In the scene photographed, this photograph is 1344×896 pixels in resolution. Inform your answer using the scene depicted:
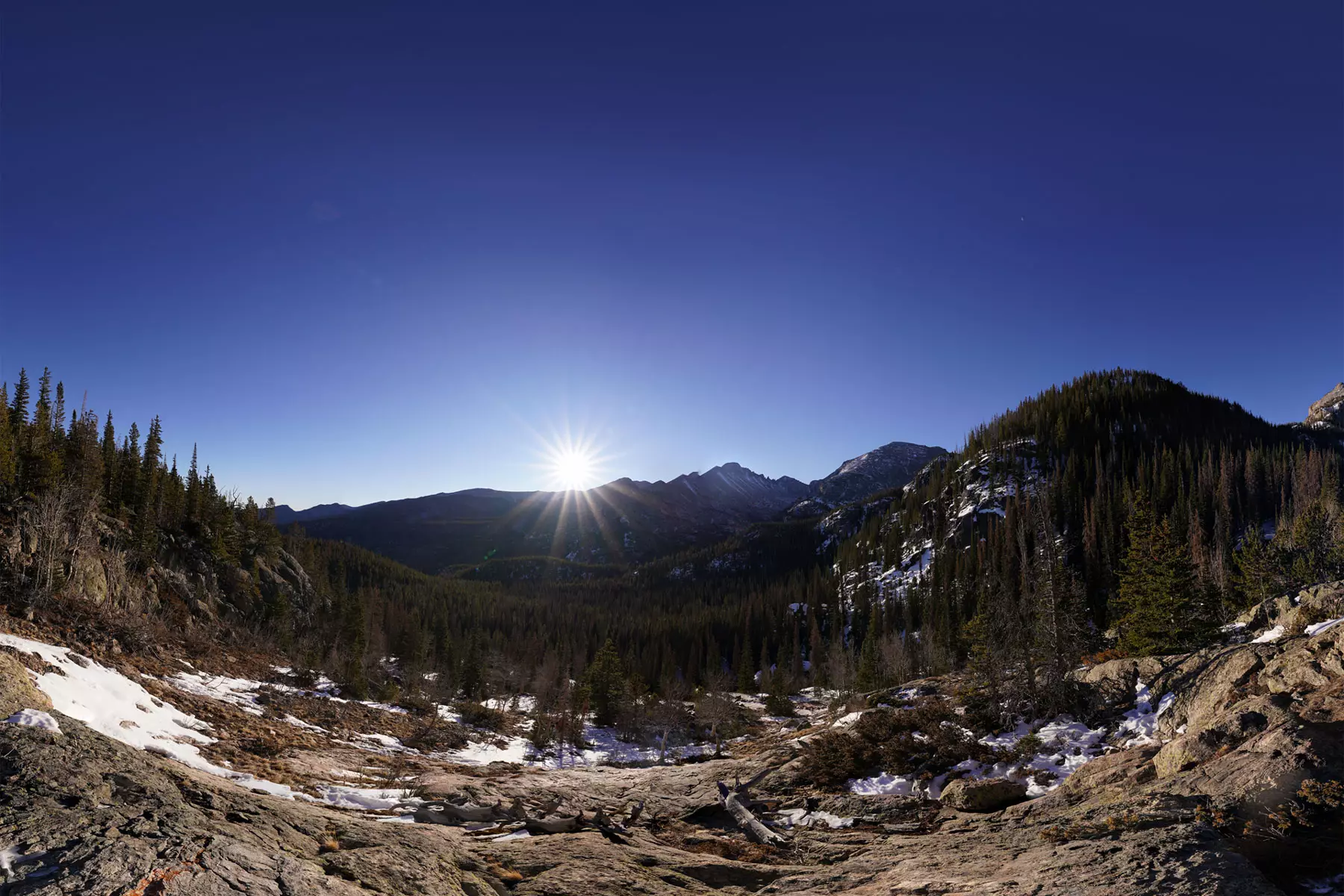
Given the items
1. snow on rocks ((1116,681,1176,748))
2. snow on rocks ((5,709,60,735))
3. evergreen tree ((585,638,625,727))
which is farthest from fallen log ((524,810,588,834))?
evergreen tree ((585,638,625,727))

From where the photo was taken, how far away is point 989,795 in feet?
49.3

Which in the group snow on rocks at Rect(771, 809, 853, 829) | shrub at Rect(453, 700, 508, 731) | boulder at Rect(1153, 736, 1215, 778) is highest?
boulder at Rect(1153, 736, 1215, 778)

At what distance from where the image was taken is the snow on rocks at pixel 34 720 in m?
8.70

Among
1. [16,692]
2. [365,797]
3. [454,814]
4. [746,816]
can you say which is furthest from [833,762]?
[16,692]

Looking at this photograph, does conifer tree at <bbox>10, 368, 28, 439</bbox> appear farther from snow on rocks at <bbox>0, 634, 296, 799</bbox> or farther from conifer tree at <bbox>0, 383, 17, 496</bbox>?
snow on rocks at <bbox>0, 634, 296, 799</bbox>

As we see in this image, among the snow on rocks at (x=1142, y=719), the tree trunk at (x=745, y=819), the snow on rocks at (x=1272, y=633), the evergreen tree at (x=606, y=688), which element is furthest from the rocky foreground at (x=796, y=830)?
the evergreen tree at (x=606, y=688)

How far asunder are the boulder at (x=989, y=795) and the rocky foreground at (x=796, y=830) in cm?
6

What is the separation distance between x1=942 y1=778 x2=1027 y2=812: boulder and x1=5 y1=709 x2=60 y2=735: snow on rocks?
1954 cm

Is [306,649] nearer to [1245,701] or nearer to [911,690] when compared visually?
[911,690]

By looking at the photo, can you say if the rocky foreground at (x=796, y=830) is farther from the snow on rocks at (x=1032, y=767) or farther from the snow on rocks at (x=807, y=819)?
the snow on rocks at (x=1032, y=767)

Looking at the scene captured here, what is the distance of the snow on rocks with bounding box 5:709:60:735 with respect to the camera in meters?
8.70

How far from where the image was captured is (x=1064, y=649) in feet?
84.7

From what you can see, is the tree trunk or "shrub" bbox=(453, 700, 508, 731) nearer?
the tree trunk

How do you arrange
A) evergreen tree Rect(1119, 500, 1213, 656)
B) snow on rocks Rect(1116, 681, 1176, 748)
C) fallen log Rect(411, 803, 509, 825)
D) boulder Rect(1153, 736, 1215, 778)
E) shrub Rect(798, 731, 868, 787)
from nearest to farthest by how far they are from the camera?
boulder Rect(1153, 736, 1215, 778) < fallen log Rect(411, 803, 509, 825) < snow on rocks Rect(1116, 681, 1176, 748) < shrub Rect(798, 731, 868, 787) < evergreen tree Rect(1119, 500, 1213, 656)
